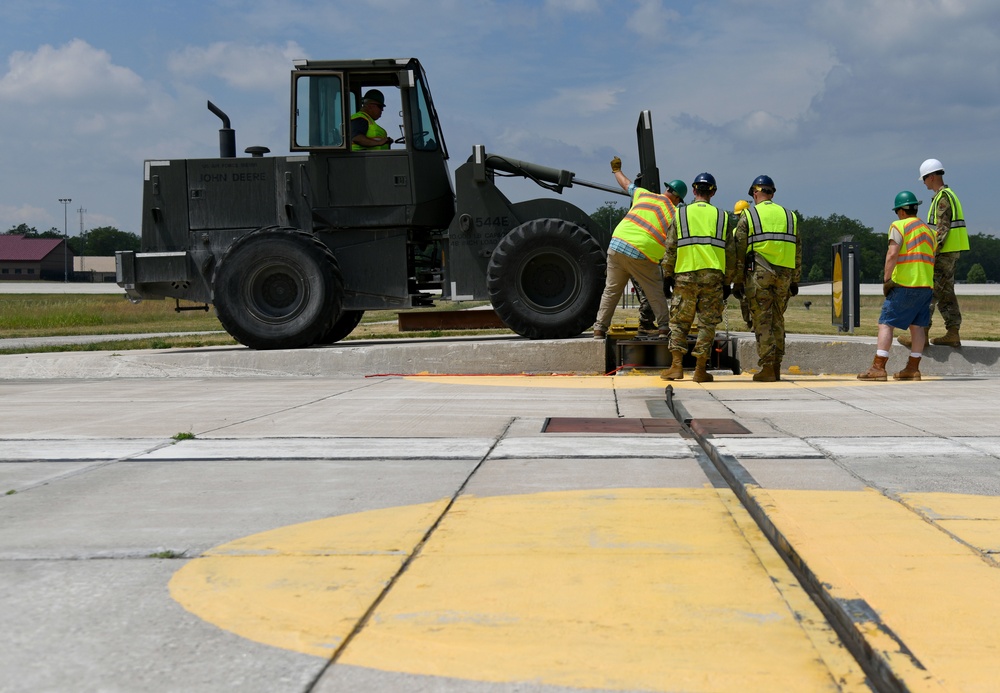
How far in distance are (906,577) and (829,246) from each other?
114 m

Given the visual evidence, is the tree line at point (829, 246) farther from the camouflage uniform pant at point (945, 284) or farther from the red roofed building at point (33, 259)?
the camouflage uniform pant at point (945, 284)

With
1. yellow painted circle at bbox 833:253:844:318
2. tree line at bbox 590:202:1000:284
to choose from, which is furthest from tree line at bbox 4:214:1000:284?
yellow painted circle at bbox 833:253:844:318

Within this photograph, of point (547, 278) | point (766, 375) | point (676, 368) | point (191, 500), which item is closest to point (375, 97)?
point (547, 278)

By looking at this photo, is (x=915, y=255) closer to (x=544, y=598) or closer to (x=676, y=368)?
(x=676, y=368)

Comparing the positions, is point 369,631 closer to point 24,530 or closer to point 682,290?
point 24,530

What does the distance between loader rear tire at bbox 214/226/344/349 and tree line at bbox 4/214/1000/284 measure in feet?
164

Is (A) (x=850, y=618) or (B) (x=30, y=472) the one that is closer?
(A) (x=850, y=618)

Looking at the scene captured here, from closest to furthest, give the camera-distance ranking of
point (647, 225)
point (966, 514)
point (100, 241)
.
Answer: point (966, 514) → point (647, 225) → point (100, 241)

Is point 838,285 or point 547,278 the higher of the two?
point 547,278

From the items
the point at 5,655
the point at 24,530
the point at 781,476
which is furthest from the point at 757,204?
the point at 5,655

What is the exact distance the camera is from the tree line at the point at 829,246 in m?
103

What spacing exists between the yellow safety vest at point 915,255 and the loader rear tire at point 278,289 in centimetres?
580

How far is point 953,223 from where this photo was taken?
34.8 ft

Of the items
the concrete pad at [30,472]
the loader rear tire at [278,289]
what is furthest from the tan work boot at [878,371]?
the concrete pad at [30,472]
